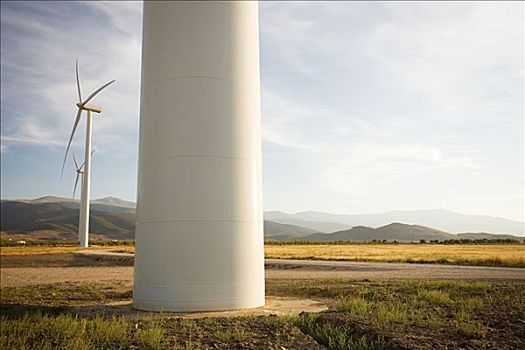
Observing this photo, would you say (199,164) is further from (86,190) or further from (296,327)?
(86,190)

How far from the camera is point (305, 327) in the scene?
11539mm

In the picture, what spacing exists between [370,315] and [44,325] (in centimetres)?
715

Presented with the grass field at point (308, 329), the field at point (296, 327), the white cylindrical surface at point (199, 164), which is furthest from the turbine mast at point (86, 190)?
the white cylindrical surface at point (199, 164)

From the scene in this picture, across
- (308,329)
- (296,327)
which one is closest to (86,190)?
(296,327)

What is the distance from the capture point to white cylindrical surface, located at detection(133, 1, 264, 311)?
13812mm

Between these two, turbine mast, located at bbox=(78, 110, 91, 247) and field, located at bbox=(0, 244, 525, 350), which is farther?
turbine mast, located at bbox=(78, 110, 91, 247)

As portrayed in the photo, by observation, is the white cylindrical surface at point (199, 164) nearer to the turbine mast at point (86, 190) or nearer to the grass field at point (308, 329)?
the grass field at point (308, 329)

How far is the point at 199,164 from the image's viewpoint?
14016 mm

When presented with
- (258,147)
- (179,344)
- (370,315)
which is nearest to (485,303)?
(370,315)

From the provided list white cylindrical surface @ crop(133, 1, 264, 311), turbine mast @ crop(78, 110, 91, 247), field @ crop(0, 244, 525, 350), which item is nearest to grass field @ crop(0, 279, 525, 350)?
field @ crop(0, 244, 525, 350)

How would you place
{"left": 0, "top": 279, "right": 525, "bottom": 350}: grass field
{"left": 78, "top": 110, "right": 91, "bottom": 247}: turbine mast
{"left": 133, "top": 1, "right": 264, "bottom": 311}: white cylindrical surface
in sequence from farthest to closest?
{"left": 78, "top": 110, "right": 91, "bottom": 247}: turbine mast < {"left": 133, "top": 1, "right": 264, "bottom": 311}: white cylindrical surface < {"left": 0, "top": 279, "right": 525, "bottom": 350}: grass field

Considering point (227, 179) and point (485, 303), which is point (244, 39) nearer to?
point (227, 179)

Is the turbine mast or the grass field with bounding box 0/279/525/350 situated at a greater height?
the turbine mast

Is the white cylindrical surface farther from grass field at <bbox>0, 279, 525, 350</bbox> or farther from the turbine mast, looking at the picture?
the turbine mast
